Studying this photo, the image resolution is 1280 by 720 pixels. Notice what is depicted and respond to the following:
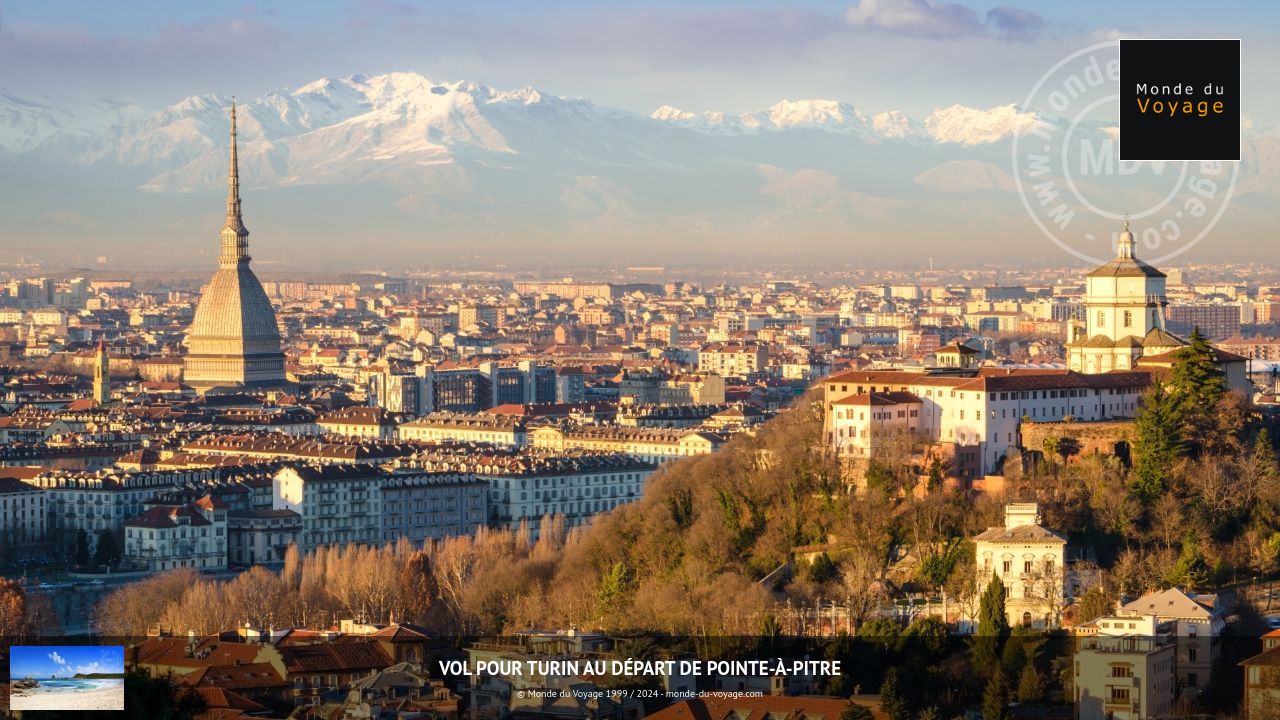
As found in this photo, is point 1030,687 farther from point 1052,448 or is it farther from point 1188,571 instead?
point 1052,448

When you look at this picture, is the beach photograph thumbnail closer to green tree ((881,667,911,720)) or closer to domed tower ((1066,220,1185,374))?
green tree ((881,667,911,720))

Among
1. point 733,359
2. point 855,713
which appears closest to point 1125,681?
point 855,713

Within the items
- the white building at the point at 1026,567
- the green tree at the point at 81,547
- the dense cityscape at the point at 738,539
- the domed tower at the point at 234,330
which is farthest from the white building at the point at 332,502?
the domed tower at the point at 234,330

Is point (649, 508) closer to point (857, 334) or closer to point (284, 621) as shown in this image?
point (284, 621)

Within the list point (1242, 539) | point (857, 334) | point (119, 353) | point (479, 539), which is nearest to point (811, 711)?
point (1242, 539)

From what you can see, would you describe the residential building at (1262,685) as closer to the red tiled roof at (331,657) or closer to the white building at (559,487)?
the red tiled roof at (331,657)

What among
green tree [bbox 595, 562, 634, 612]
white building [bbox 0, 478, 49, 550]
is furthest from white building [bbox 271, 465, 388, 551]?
green tree [bbox 595, 562, 634, 612]
